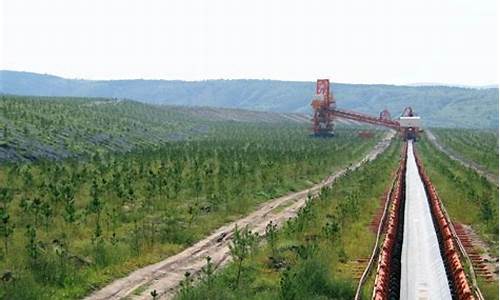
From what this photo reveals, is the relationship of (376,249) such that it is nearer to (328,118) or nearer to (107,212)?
(107,212)

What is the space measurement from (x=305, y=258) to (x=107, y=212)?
390 inches

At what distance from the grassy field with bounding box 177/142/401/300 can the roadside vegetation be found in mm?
617

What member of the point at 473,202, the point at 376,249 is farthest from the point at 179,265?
the point at 473,202

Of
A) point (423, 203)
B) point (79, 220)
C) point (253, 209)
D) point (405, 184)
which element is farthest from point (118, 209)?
point (405, 184)

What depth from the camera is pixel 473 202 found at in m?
28.7

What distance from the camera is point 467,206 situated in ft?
93.0

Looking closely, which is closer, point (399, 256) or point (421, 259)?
point (421, 259)

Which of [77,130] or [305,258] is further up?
[305,258]

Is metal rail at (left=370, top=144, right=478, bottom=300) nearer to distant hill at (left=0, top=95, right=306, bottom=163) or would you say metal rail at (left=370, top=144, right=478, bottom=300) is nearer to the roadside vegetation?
the roadside vegetation

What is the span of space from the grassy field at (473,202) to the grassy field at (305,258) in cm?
341

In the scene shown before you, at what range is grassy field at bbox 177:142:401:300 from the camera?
1494cm

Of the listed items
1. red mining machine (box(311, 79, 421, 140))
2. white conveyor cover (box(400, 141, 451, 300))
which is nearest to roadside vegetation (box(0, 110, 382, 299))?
white conveyor cover (box(400, 141, 451, 300))

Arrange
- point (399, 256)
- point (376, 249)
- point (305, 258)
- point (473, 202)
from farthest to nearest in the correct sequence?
point (473, 202) < point (399, 256) < point (376, 249) < point (305, 258)

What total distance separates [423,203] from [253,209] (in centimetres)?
822
